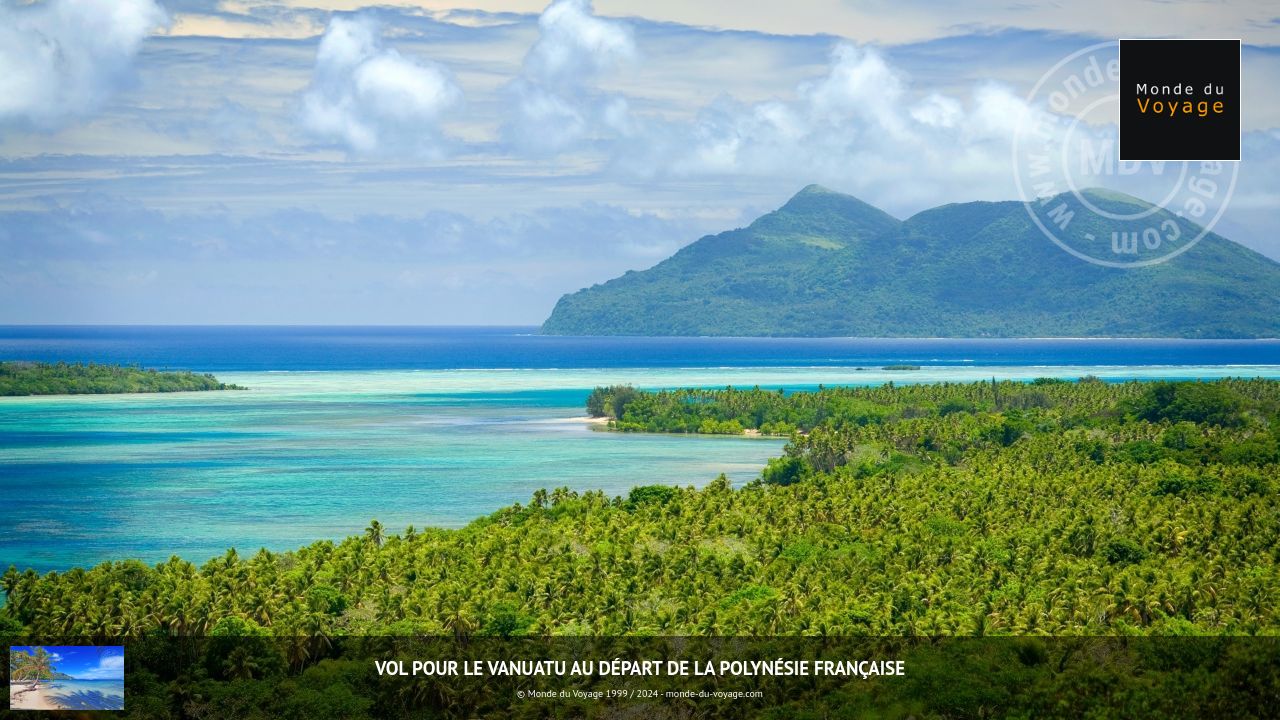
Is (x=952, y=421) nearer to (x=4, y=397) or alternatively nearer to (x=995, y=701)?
(x=995, y=701)

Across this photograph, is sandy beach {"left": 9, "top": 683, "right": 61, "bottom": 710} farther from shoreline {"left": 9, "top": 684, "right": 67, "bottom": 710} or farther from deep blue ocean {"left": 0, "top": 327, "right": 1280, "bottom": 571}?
deep blue ocean {"left": 0, "top": 327, "right": 1280, "bottom": 571}

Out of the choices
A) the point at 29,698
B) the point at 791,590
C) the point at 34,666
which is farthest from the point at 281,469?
the point at 29,698

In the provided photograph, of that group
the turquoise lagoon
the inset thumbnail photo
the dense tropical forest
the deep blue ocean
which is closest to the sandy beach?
the inset thumbnail photo

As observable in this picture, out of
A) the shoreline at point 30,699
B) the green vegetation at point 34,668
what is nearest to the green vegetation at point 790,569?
the green vegetation at point 34,668

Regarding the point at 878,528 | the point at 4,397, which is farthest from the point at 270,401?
the point at 878,528

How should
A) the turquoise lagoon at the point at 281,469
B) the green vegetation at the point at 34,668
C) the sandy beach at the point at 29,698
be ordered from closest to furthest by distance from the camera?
1. the sandy beach at the point at 29,698
2. the green vegetation at the point at 34,668
3. the turquoise lagoon at the point at 281,469

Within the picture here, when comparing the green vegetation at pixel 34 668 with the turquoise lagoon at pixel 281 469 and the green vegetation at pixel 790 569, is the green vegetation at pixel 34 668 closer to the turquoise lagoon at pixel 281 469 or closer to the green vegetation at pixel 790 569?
the green vegetation at pixel 790 569

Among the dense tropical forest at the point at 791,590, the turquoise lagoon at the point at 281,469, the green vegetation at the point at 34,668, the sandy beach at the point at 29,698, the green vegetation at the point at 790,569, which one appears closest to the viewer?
the sandy beach at the point at 29,698
